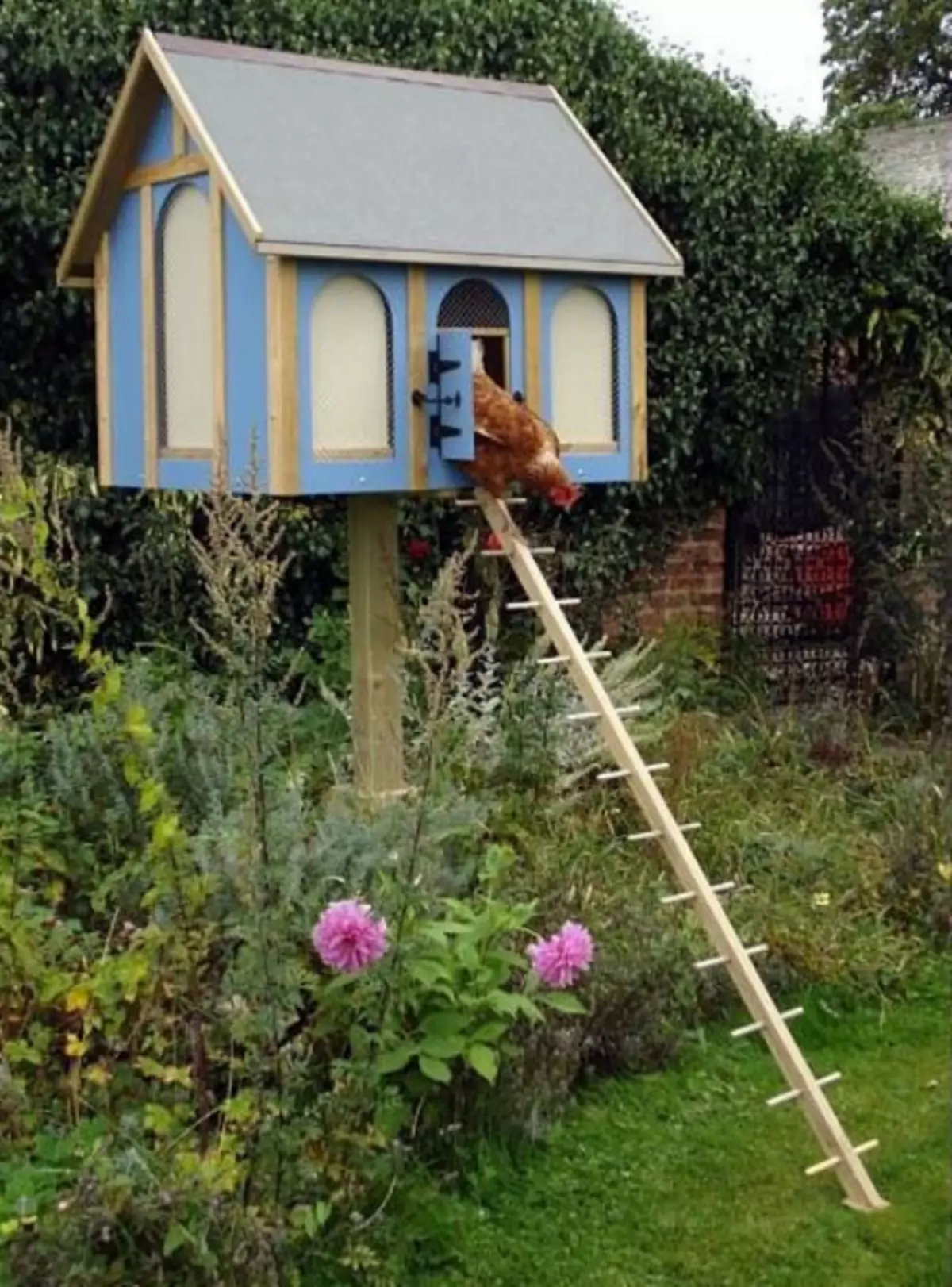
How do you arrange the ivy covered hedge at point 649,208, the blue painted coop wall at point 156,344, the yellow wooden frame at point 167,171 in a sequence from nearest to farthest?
1. the blue painted coop wall at point 156,344
2. the yellow wooden frame at point 167,171
3. the ivy covered hedge at point 649,208

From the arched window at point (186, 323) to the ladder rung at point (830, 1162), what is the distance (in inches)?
85.6

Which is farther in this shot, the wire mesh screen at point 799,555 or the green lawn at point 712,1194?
the wire mesh screen at point 799,555

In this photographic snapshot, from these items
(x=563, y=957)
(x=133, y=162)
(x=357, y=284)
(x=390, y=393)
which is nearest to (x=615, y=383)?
(x=390, y=393)

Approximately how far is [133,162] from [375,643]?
1.39 m

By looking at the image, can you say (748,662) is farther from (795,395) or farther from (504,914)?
(504,914)

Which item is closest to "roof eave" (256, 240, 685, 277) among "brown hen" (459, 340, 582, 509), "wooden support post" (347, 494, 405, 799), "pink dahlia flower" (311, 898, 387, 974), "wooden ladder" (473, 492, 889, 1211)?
"brown hen" (459, 340, 582, 509)

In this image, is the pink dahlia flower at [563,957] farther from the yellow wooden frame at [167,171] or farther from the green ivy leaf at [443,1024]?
the yellow wooden frame at [167,171]

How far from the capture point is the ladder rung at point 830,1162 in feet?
12.6

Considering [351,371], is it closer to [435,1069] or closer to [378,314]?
[378,314]

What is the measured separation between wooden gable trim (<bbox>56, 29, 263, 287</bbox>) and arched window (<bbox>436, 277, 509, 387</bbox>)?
0.64 metres

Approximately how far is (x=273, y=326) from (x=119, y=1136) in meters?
1.80

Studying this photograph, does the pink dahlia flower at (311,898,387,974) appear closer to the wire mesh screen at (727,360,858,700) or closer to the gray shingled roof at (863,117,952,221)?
the wire mesh screen at (727,360,858,700)

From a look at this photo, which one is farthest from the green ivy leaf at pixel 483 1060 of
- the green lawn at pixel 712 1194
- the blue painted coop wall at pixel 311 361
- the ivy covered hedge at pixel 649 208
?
the ivy covered hedge at pixel 649 208

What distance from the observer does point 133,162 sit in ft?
15.1
